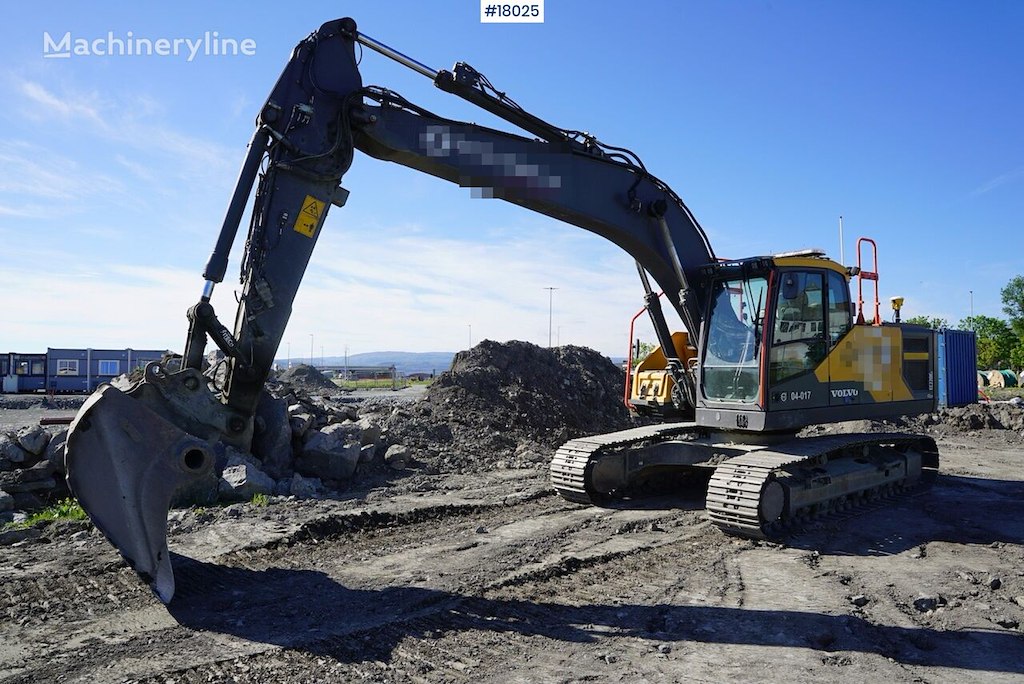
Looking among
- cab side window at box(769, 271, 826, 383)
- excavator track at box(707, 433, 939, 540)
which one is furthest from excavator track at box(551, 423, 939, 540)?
cab side window at box(769, 271, 826, 383)

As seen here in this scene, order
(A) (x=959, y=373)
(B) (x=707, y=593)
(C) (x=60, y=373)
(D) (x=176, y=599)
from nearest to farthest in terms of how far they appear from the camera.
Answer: (D) (x=176, y=599) < (B) (x=707, y=593) < (A) (x=959, y=373) < (C) (x=60, y=373)

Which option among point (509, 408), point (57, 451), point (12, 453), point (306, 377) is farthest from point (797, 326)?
point (306, 377)

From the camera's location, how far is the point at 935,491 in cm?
1019

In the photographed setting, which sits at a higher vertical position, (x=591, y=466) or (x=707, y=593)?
(x=591, y=466)

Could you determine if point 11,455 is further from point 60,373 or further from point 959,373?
point 60,373

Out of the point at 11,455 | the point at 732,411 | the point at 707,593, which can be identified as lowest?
the point at 707,593

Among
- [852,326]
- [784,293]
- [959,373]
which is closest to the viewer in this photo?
[784,293]

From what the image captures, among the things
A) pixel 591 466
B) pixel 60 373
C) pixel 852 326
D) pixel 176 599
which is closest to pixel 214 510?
pixel 176 599

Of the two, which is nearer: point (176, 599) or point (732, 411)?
point (176, 599)

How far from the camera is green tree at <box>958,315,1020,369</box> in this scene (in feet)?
159

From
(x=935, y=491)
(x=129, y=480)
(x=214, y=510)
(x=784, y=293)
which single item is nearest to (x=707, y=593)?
(x=784, y=293)

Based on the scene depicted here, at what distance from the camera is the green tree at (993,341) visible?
48469mm

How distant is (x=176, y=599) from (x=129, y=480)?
114 cm

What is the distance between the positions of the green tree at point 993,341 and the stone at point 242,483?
5199cm
